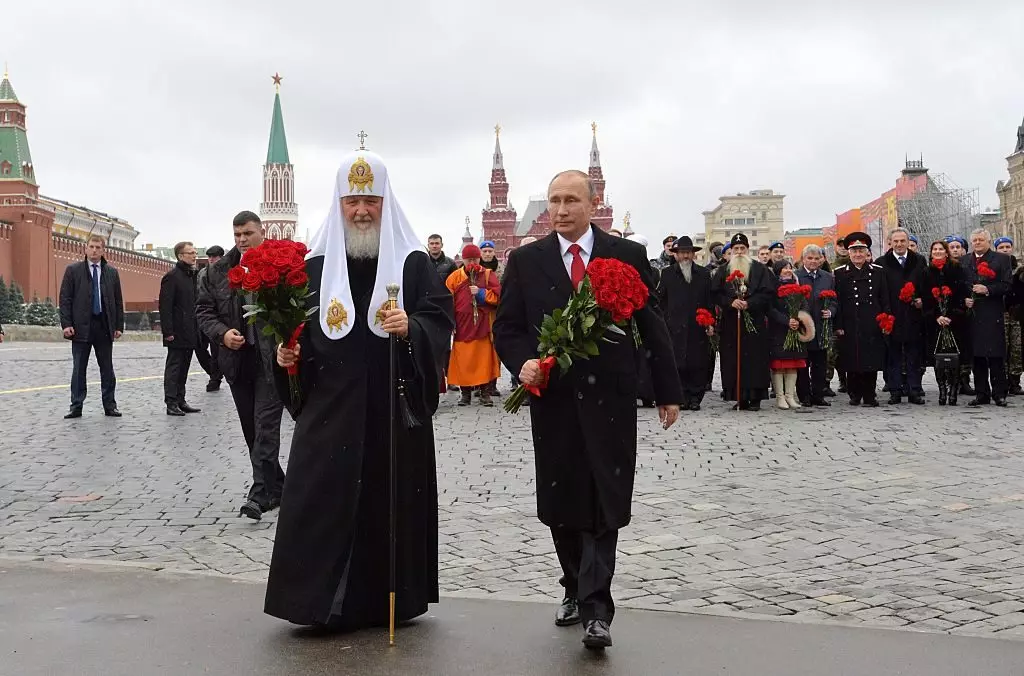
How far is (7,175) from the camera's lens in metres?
83.4

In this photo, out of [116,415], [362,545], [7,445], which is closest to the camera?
[362,545]

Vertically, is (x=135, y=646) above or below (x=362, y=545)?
below

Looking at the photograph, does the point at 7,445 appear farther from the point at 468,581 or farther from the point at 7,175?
the point at 7,175

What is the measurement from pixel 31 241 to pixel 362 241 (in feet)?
241

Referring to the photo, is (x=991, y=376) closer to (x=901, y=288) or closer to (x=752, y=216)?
(x=901, y=288)

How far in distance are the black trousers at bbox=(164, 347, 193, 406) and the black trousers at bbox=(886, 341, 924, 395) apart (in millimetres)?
9027

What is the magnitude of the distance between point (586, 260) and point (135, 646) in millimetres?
2537

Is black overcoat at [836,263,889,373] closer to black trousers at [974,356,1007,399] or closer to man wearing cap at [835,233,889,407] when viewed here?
man wearing cap at [835,233,889,407]

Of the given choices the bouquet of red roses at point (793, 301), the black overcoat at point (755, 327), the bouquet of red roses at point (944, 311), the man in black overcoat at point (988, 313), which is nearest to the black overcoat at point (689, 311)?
the black overcoat at point (755, 327)

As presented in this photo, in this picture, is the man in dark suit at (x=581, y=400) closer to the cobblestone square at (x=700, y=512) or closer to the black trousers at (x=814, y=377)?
the cobblestone square at (x=700, y=512)

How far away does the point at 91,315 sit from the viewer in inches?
544

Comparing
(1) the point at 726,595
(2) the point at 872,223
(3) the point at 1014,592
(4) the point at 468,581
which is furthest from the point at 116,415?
(2) the point at 872,223

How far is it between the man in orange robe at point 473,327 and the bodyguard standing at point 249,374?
23.3 ft

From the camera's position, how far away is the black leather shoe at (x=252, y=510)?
25.1ft
